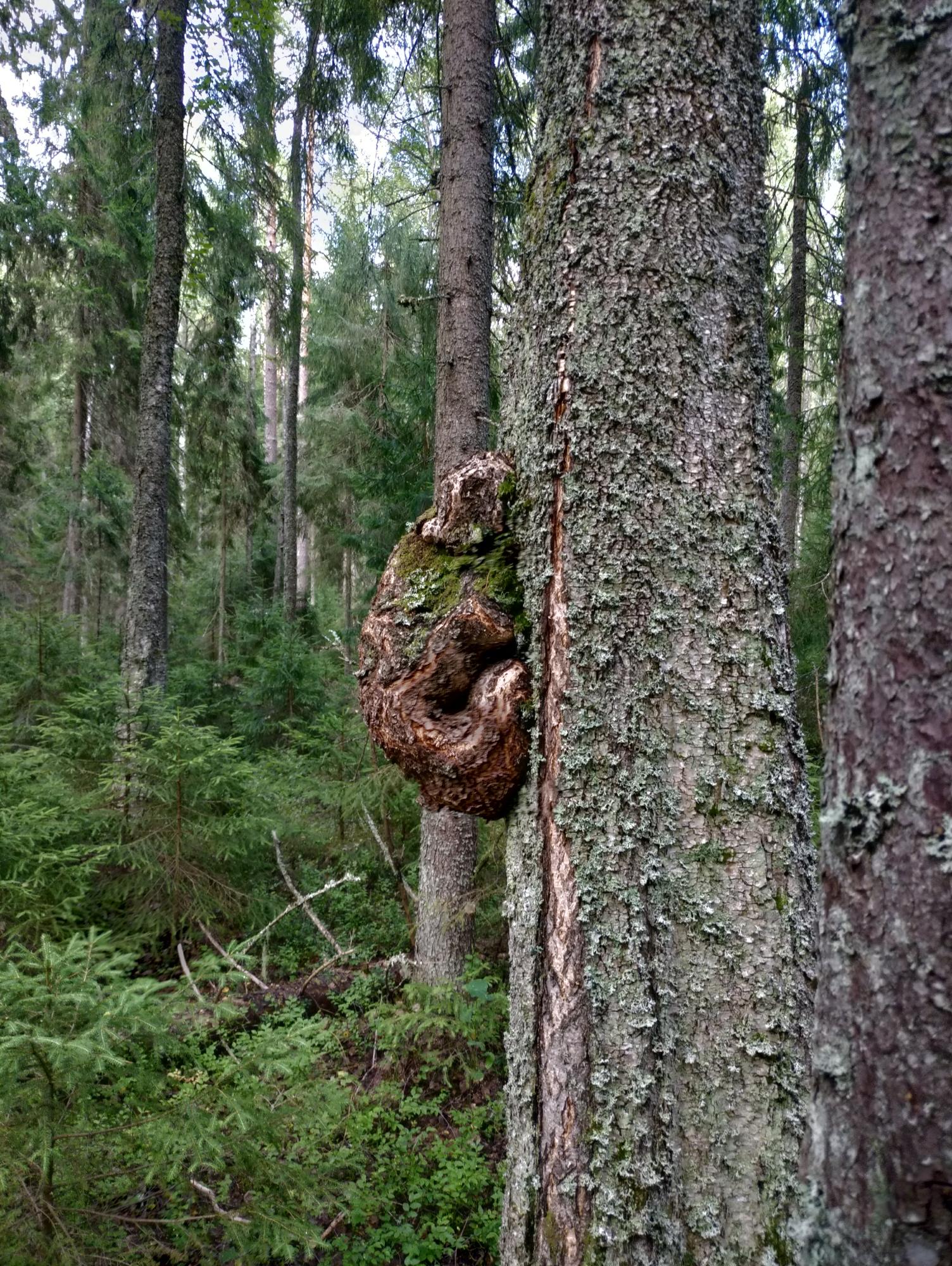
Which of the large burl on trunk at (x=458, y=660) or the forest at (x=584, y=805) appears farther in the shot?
the large burl on trunk at (x=458, y=660)

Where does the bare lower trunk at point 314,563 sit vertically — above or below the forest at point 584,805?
above

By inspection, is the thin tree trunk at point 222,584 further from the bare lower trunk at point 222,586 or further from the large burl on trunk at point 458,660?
the large burl on trunk at point 458,660

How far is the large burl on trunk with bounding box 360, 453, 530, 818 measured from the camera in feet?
5.83

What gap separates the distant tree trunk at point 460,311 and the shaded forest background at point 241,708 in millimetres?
281

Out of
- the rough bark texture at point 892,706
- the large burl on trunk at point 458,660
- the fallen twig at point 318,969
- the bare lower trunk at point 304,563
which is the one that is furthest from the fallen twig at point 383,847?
the bare lower trunk at point 304,563

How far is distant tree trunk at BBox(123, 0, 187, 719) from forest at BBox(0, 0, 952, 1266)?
0.89 metres

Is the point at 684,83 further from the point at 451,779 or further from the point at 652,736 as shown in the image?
the point at 451,779

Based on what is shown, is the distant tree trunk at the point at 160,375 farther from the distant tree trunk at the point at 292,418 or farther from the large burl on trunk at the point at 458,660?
the large burl on trunk at the point at 458,660

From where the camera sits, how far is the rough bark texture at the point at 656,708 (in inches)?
58.9

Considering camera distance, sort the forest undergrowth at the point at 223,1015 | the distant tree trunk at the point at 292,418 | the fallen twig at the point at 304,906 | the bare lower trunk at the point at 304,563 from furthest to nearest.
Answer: the bare lower trunk at the point at 304,563 < the distant tree trunk at the point at 292,418 < the fallen twig at the point at 304,906 < the forest undergrowth at the point at 223,1015

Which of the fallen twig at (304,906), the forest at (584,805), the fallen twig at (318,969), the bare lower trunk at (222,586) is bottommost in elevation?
the fallen twig at (318,969)

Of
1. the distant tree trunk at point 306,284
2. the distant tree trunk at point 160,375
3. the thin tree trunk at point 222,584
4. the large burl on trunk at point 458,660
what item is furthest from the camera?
the thin tree trunk at point 222,584

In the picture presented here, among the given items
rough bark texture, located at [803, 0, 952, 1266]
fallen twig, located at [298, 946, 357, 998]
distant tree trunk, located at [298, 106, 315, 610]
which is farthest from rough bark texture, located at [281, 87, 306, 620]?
rough bark texture, located at [803, 0, 952, 1266]

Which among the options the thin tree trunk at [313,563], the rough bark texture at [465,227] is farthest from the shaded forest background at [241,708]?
the thin tree trunk at [313,563]
